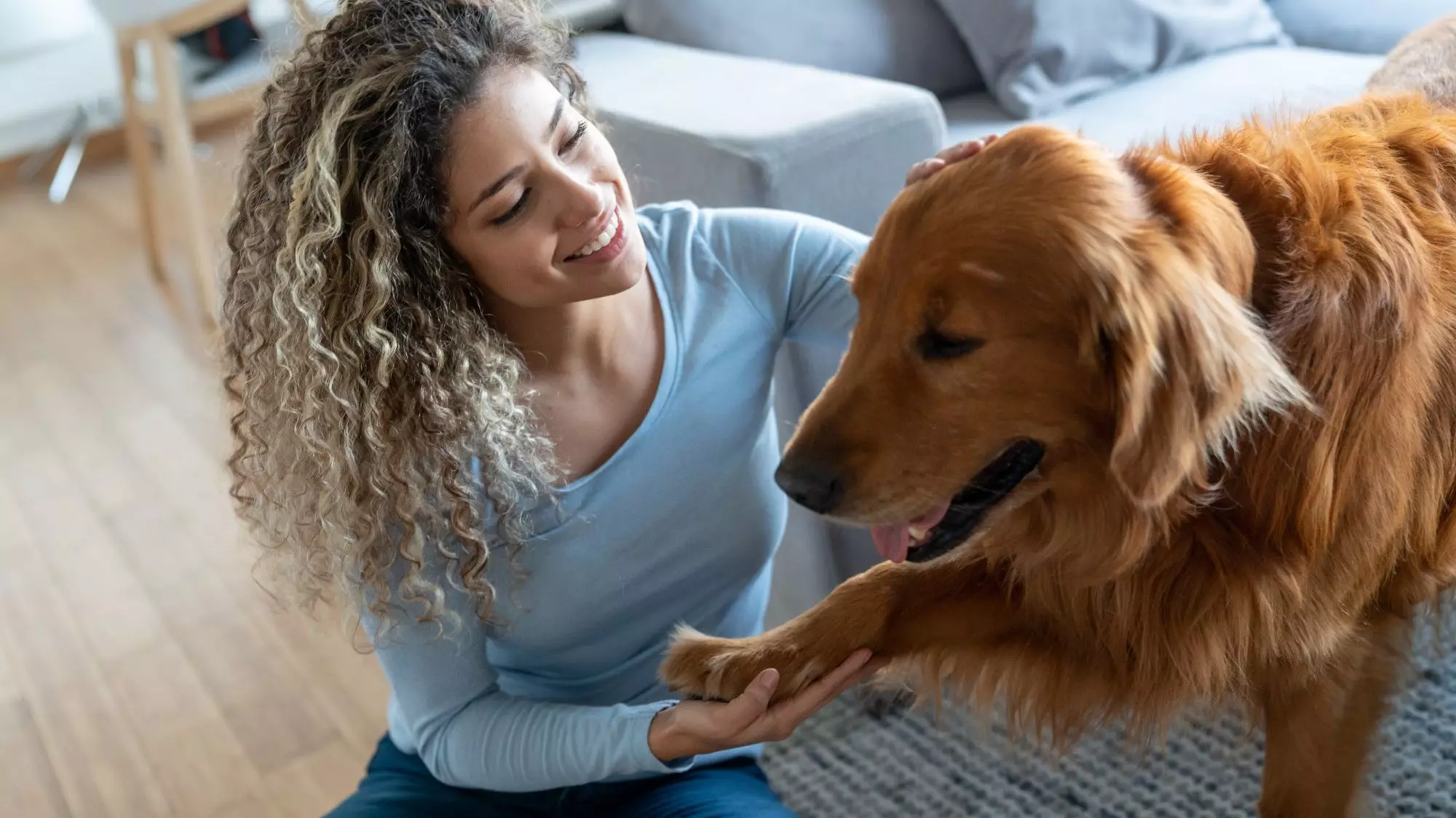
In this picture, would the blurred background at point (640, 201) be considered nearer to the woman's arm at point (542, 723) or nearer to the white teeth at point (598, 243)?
the white teeth at point (598, 243)

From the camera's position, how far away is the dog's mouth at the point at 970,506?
3.50 ft

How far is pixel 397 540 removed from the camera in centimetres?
131

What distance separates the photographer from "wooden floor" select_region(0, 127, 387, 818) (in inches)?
80.7

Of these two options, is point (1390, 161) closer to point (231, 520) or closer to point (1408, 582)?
point (1408, 582)

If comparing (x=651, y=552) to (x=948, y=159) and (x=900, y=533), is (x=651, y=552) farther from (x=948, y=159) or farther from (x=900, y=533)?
(x=948, y=159)

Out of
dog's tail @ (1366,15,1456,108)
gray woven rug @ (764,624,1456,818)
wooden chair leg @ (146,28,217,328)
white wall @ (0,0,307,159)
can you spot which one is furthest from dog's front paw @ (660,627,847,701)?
white wall @ (0,0,307,159)

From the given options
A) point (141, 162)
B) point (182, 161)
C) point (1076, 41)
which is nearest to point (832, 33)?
point (1076, 41)

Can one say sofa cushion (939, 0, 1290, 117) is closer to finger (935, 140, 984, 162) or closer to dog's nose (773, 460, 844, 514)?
finger (935, 140, 984, 162)

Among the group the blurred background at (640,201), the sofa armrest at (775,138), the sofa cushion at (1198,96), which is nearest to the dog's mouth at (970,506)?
the blurred background at (640,201)

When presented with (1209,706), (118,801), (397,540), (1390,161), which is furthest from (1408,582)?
(118,801)

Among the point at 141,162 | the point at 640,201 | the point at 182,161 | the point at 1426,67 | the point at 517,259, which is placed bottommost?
the point at 141,162

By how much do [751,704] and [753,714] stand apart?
0.01 metres

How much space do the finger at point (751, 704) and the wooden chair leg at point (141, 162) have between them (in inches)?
122

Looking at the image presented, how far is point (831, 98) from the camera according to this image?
5.94 feet
